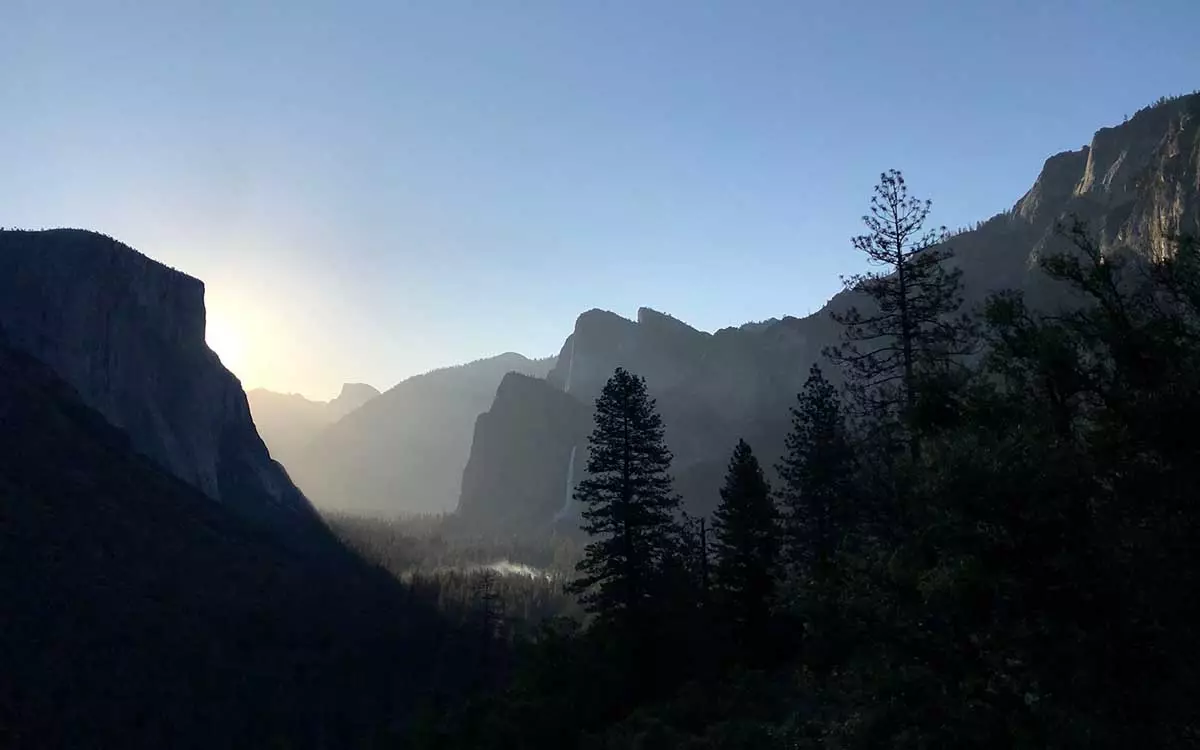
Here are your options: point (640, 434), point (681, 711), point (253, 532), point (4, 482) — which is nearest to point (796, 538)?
point (640, 434)

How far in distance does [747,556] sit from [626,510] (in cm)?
607

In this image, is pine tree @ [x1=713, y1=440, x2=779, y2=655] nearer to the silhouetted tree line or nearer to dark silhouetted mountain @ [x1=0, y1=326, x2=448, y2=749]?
the silhouetted tree line

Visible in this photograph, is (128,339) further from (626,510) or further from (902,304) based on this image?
(902,304)

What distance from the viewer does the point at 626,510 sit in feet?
108

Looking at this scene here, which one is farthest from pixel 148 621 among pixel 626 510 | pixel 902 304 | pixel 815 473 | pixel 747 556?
pixel 902 304

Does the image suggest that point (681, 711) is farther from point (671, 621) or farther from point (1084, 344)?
point (1084, 344)

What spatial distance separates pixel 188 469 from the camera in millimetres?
172750

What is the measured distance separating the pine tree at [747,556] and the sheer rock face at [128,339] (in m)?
142

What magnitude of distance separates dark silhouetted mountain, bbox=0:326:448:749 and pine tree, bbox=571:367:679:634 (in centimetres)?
2379

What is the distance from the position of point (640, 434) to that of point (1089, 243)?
24.4 m

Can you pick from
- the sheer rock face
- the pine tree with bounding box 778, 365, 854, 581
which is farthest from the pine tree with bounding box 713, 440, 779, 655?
A: the sheer rock face

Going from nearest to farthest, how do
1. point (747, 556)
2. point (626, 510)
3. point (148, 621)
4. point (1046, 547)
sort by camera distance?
1. point (1046, 547)
2. point (626, 510)
3. point (747, 556)
4. point (148, 621)

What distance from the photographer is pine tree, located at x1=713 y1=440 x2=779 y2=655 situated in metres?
33.3

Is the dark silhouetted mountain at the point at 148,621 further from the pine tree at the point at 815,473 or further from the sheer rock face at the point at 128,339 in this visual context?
the pine tree at the point at 815,473
